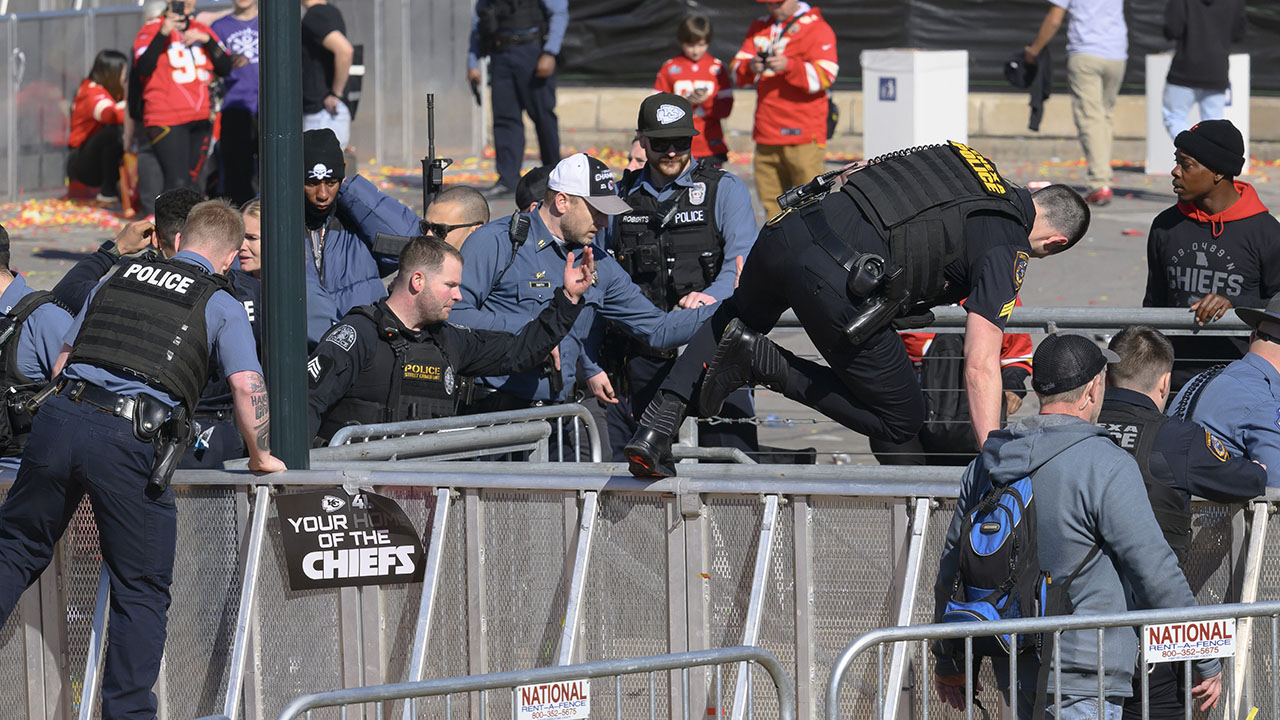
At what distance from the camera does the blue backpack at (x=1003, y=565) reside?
483cm

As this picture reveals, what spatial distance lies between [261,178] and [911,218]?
7.25 ft

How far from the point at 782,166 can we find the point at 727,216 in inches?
191

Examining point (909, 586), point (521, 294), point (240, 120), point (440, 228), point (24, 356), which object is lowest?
point (909, 586)

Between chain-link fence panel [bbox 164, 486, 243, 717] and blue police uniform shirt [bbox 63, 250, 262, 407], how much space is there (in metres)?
0.38

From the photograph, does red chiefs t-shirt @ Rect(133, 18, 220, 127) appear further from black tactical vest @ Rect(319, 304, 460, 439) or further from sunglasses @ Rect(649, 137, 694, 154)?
black tactical vest @ Rect(319, 304, 460, 439)

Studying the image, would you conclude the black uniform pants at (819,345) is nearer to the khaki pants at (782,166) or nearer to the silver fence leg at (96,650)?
the silver fence leg at (96,650)

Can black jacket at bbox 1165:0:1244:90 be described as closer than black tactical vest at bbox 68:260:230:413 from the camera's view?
No

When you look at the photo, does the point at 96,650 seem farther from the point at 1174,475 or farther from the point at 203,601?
the point at 1174,475

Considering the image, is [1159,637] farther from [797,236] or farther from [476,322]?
[476,322]

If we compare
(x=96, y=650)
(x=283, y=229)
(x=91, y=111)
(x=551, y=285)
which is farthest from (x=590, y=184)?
(x=91, y=111)

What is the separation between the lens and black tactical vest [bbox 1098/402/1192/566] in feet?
16.6

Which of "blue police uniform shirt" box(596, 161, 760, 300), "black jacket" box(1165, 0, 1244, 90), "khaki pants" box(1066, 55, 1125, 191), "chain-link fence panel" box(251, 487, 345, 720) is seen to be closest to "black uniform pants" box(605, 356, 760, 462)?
"blue police uniform shirt" box(596, 161, 760, 300)

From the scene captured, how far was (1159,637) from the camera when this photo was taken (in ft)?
15.6

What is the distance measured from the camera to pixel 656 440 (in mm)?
5711
